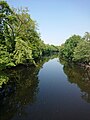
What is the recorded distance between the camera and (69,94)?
3036cm

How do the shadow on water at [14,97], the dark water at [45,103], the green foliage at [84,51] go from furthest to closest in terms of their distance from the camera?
the green foliage at [84,51] → the shadow on water at [14,97] → the dark water at [45,103]

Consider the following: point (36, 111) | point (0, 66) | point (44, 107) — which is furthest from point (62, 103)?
point (0, 66)

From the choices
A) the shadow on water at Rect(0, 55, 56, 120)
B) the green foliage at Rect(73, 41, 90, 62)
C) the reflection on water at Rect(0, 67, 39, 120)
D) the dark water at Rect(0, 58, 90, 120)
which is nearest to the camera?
the dark water at Rect(0, 58, 90, 120)

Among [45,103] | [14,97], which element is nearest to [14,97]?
[14,97]

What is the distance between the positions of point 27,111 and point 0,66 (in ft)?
19.9

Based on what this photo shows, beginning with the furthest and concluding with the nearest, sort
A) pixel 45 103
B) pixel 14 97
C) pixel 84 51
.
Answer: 1. pixel 84 51
2. pixel 14 97
3. pixel 45 103

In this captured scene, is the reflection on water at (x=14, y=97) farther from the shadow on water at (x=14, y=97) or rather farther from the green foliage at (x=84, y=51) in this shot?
the green foliage at (x=84, y=51)

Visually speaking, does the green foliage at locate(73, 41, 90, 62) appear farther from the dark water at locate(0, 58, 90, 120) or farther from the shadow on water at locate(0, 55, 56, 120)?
the shadow on water at locate(0, 55, 56, 120)

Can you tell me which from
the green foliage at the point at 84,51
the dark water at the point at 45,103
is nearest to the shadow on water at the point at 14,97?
the dark water at the point at 45,103

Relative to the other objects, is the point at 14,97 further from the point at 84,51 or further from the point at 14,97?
the point at 84,51

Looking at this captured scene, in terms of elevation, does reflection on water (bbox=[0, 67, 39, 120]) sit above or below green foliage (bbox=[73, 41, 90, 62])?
below

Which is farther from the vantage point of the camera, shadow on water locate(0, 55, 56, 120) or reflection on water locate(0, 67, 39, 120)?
reflection on water locate(0, 67, 39, 120)

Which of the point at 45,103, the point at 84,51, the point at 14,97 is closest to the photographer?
the point at 45,103

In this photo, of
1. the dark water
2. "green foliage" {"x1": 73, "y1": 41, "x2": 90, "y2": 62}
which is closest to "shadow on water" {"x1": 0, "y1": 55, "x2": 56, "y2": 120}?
the dark water
